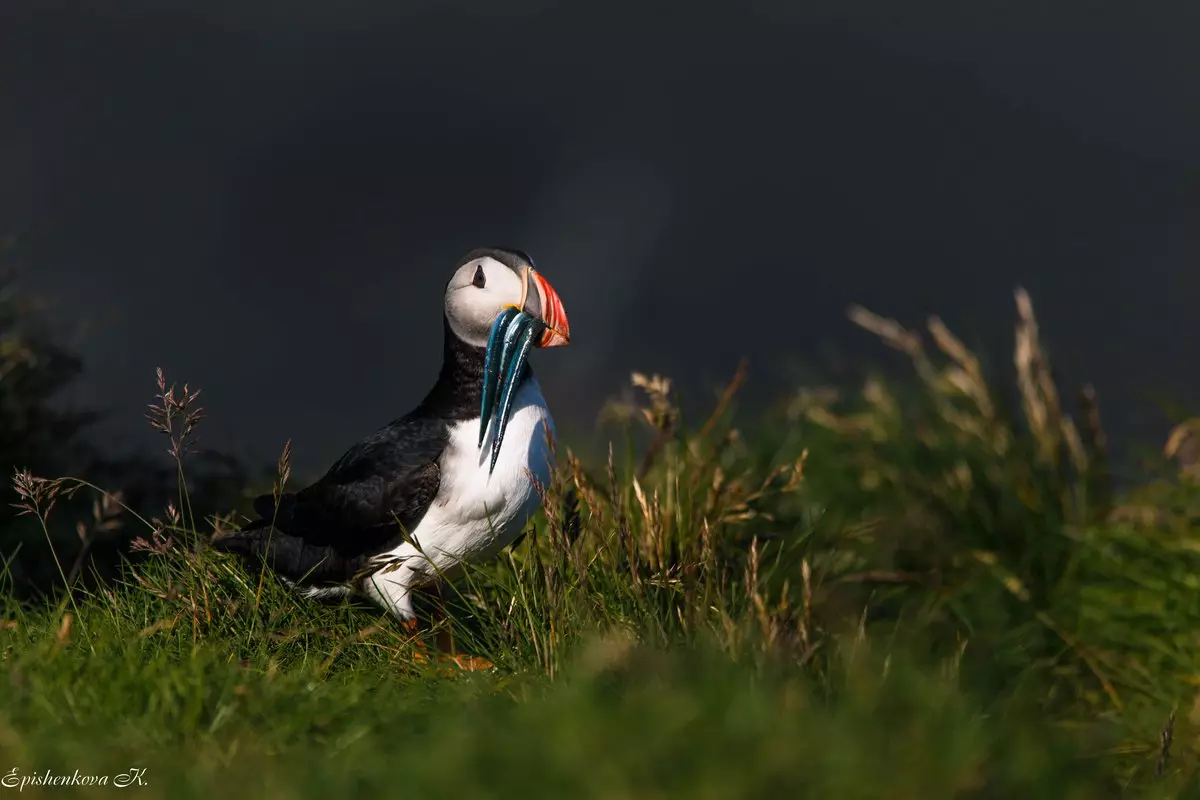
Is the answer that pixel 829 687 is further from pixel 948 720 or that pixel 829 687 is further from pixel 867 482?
pixel 867 482

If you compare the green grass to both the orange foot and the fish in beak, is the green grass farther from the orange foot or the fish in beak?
the fish in beak

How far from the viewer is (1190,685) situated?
205 inches

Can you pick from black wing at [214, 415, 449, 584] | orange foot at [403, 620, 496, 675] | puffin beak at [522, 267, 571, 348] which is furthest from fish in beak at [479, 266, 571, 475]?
orange foot at [403, 620, 496, 675]

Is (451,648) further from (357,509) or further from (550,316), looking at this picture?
(550,316)

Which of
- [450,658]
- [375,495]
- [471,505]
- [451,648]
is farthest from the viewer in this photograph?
[375,495]

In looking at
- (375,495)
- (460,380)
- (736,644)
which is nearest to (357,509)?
(375,495)

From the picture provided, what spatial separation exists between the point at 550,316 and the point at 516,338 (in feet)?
0.50

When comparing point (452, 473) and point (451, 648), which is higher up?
point (452, 473)

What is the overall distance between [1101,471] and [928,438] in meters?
0.84

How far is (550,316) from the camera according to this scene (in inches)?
185

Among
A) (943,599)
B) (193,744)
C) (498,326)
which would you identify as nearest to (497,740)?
(193,744)

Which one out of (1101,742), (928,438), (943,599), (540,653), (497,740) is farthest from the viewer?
(928,438)

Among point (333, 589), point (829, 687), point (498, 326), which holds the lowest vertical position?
point (333, 589)

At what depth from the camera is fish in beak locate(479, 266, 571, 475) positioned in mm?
4707
